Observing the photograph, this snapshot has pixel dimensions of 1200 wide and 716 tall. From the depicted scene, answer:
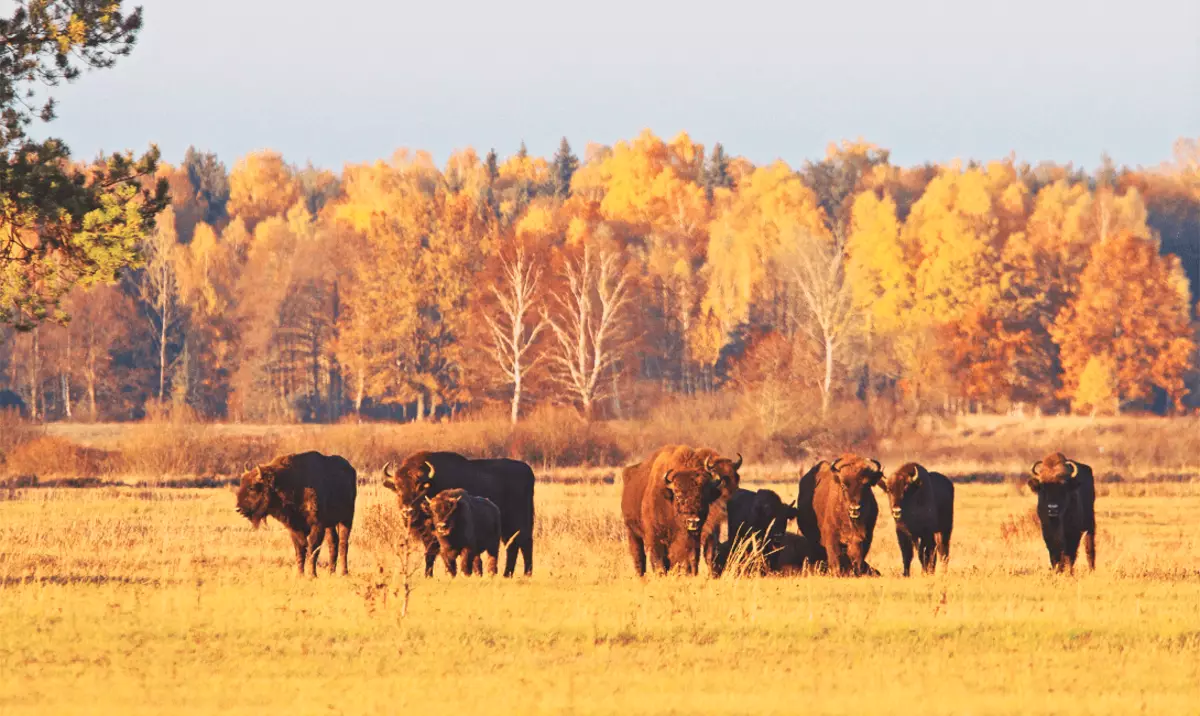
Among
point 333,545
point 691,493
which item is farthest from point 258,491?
point 691,493

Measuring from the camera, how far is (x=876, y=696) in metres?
14.1

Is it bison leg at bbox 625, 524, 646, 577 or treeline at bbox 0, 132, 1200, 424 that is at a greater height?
treeline at bbox 0, 132, 1200, 424

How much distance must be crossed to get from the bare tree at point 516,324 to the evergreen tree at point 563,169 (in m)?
64.2

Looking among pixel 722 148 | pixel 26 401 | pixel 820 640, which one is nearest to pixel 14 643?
pixel 820 640

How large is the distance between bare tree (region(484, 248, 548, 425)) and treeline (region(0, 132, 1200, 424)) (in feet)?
1.06

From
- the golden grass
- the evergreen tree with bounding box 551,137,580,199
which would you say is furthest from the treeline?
the golden grass

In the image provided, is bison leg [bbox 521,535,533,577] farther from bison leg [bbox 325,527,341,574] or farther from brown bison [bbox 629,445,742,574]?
brown bison [bbox 629,445,742,574]

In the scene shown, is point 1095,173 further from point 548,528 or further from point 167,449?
point 548,528

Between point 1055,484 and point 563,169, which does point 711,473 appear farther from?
point 563,169

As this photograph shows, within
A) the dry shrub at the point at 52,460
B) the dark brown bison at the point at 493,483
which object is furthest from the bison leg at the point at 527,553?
the dry shrub at the point at 52,460

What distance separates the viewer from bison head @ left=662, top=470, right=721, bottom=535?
22281 mm

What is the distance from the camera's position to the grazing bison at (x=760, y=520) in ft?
83.9

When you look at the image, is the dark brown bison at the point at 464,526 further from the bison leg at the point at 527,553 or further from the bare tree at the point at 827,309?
the bare tree at the point at 827,309

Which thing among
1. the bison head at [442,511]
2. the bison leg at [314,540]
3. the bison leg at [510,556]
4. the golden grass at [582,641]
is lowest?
the golden grass at [582,641]
